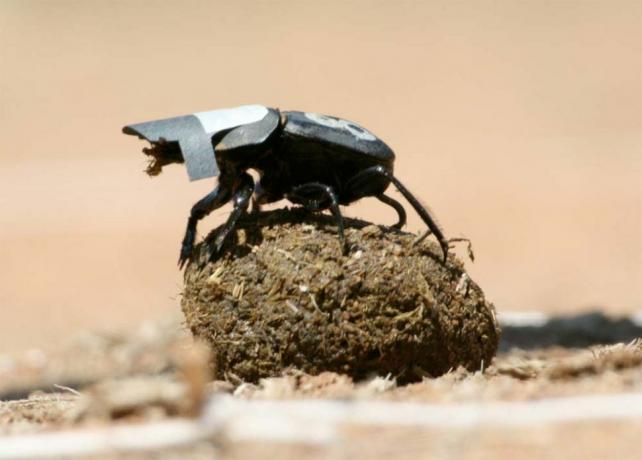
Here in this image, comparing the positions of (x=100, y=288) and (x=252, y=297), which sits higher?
(x=252, y=297)

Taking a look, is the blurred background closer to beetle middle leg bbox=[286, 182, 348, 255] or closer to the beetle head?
the beetle head

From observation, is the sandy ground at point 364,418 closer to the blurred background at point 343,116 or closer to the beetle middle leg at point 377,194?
the beetle middle leg at point 377,194

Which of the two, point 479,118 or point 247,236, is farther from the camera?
Result: point 479,118

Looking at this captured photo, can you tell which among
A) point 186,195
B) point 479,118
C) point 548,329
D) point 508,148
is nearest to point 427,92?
point 479,118

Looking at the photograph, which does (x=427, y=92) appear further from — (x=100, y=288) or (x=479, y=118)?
(x=100, y=288)

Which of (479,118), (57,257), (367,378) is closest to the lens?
(367,378)

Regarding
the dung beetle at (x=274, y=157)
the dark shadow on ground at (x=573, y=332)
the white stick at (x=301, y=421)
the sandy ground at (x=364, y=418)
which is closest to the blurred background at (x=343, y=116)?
the dark shadow on ground at (x=573, y=332)
